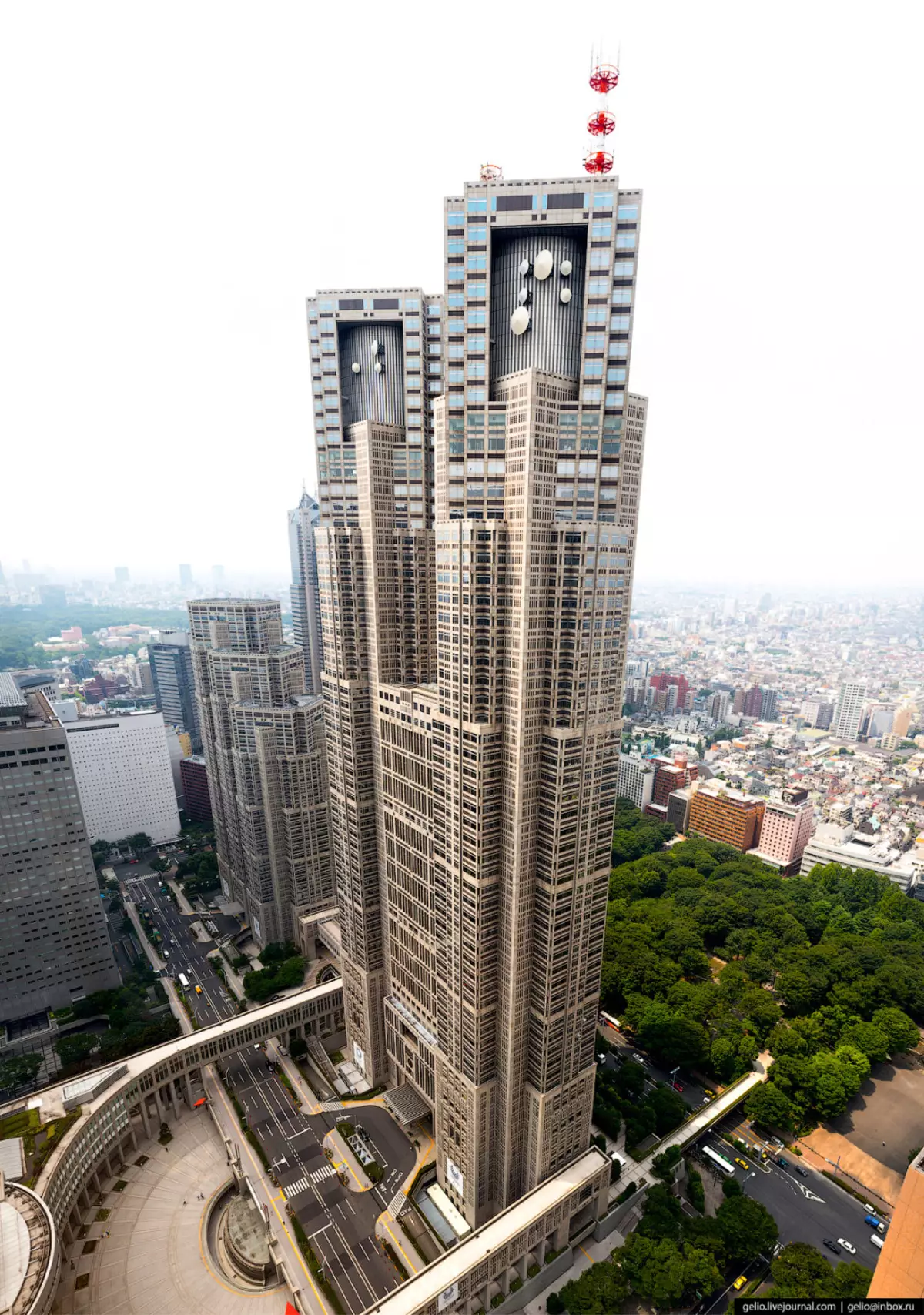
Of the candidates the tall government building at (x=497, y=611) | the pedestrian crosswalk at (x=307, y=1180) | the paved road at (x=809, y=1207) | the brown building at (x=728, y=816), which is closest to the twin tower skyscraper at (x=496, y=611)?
the tall government building at (x=497, y=611)

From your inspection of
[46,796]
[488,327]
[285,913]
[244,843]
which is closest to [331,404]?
[488,327]

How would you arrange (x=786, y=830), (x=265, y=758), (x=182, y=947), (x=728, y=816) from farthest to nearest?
1. (x=728, y=816)
2. (x=786, y=830)
3. (x=182, y=947)
4. (x=265, y=758)

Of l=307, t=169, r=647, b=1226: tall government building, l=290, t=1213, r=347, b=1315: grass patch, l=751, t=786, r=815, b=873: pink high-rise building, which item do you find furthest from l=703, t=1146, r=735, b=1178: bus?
l=751, t=786, r=815, b=873: pink high-rise building

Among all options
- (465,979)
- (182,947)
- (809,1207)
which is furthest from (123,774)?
(809,1207)

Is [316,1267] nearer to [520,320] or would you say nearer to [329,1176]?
[329,1176]

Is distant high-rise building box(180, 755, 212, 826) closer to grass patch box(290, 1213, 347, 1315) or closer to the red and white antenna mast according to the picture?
grass patch box(290, 1213, 347, 1315)

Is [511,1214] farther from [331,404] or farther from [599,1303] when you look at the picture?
[331,404]
